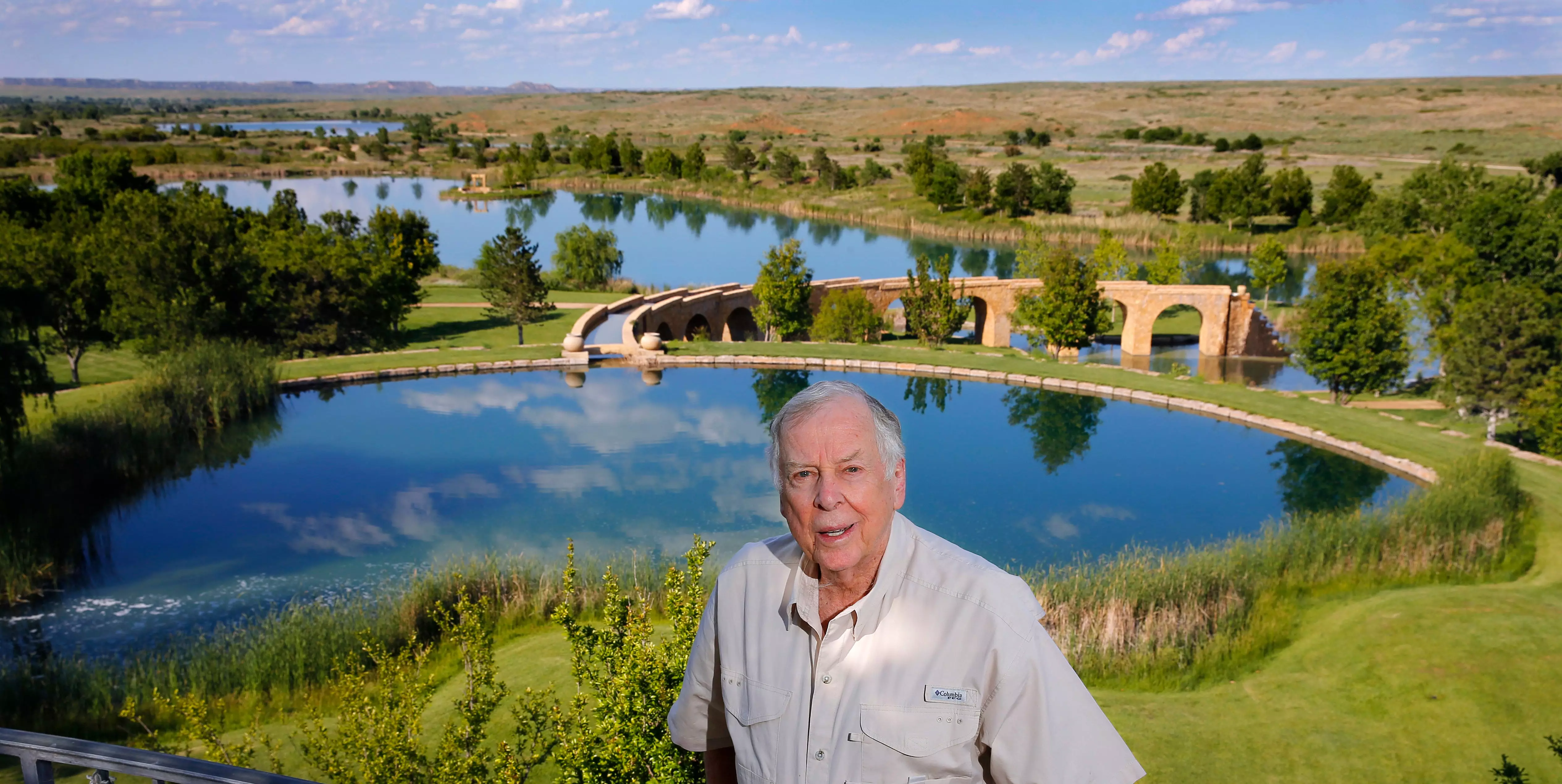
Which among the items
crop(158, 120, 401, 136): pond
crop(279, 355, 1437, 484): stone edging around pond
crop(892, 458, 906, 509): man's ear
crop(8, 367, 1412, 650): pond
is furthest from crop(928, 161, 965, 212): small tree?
crop(158, 120, 401, 136): pond

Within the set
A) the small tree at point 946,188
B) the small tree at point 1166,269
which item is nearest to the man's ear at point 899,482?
the small tree at point 1166,269

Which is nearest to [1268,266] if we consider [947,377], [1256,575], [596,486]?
[947,377]

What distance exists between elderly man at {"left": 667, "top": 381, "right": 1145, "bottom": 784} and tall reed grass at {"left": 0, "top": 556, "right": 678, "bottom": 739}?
721cm

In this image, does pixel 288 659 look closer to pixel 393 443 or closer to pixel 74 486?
pixel 74 486

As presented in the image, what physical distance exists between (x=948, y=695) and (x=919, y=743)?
0.12m

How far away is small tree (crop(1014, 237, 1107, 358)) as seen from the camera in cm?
2922

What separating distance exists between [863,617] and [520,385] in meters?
21.4

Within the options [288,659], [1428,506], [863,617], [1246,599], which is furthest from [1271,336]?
[863,617]

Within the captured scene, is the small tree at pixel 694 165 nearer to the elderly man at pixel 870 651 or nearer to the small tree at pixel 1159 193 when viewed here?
the small tree at pixel 1159 193

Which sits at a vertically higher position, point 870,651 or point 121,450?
point 870,651

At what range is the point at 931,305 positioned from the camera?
32.1m

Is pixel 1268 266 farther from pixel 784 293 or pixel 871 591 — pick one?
pixel 871 591

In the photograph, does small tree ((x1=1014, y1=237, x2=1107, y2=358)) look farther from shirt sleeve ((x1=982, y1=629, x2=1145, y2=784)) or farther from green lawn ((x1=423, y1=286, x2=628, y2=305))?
shirt sleeve ((x1=982, y1=629, x2=1145, y2=784))

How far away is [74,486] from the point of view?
15.4 metres
